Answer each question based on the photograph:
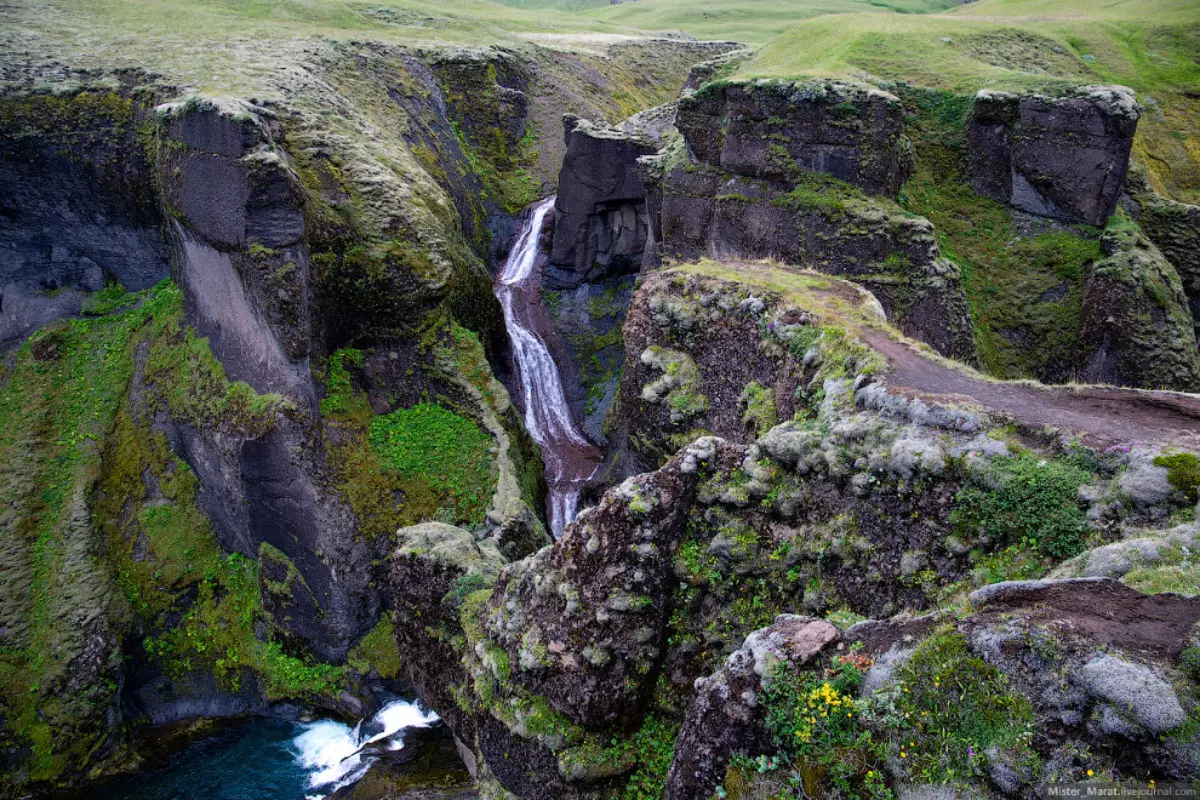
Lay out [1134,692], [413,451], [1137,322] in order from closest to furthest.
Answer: [1134,692]
[1137,322]
[413,451]

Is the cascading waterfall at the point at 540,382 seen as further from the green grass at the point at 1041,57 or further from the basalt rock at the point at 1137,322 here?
the basalt rock at the point at 1137,322

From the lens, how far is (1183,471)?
25.5ft

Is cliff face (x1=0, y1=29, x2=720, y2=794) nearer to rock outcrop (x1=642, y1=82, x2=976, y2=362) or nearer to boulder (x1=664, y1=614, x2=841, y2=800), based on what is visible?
rock outcrop (x1=642, y1=82, x2=976, y2=362)

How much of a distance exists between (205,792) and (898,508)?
19.1 m

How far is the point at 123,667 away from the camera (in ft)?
67.6

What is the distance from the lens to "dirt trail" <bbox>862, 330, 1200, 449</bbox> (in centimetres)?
909

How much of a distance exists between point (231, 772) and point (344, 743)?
117 inches

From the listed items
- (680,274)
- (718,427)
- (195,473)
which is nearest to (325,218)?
(195,473)

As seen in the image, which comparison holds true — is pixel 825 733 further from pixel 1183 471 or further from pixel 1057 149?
pixel 1057 149

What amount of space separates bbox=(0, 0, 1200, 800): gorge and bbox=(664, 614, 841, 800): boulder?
5cm

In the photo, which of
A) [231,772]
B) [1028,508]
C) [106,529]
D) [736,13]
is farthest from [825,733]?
[736,13]

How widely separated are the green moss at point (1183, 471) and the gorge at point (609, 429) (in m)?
0.04

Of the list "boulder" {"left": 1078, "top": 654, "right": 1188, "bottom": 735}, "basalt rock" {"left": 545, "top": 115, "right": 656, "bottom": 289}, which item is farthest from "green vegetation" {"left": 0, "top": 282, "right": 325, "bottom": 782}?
"boulder" {"left": 1078, "top": 654, "right": 1188, "bottom": 735}

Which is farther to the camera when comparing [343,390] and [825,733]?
[343,390]
